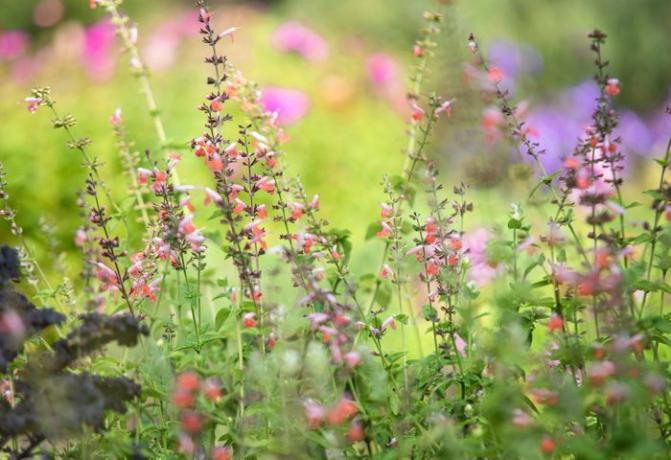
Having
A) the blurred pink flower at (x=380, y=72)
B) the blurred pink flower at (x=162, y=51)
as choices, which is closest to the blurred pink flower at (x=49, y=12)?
the blurred pink flower at (x=162, y=51)

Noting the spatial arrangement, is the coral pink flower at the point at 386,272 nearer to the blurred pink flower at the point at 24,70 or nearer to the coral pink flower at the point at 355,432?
the coral pink flower at the point at 355,432

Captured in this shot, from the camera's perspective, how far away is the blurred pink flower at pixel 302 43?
10039 millimetres

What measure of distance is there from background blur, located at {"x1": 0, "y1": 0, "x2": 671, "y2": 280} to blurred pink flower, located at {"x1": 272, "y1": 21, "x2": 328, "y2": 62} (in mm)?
15

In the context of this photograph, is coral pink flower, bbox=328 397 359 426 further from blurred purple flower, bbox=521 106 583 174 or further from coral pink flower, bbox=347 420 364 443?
blurred purple flower, bbox=521 106 583 174

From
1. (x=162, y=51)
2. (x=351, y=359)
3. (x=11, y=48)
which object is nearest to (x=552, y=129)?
(x=162, y=51)

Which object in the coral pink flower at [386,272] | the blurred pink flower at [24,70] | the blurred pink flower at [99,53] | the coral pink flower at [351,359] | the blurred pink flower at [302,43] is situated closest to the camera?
the coral pink flower at [351,359]

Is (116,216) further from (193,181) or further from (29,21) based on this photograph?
(29,21)

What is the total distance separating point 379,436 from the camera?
100 inches

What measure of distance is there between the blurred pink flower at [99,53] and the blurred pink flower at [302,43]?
6.51ft

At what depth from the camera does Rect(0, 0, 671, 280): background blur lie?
5801 mm

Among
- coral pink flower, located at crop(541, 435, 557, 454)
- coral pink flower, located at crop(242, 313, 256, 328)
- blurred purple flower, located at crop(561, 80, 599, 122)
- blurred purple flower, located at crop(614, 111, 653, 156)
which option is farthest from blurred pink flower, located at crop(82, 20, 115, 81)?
coral pink flower, located at crop(541, 435, 557, 454)

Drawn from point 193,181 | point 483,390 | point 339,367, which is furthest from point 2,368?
point 193,181

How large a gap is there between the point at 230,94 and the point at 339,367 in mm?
764

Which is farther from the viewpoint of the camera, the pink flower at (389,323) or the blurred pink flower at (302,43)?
the blurred pink flower at (302,43)
